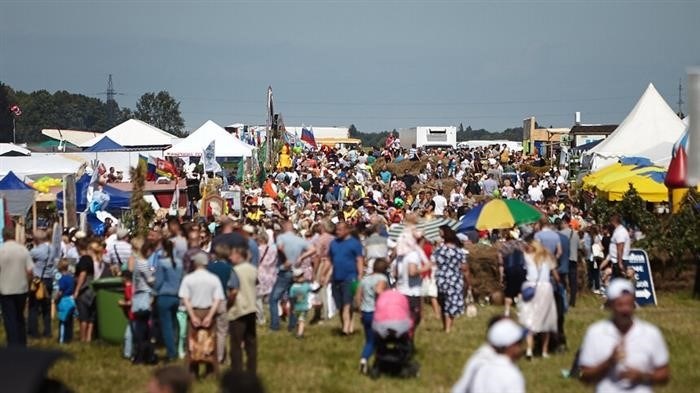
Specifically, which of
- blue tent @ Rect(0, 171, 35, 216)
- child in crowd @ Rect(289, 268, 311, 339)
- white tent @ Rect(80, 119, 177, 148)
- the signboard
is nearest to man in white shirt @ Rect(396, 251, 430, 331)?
child in crowd @ Rect(289, 268, 311, 339)

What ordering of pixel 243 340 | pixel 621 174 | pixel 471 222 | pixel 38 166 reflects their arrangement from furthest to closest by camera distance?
pixel 38 166, pixel 621 174, pixel 471 222, pixel 243 340

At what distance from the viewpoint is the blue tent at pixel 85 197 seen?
89.1ft

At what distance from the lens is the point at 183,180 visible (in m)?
33.6

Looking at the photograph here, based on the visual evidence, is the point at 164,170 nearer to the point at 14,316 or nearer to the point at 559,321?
the point at 14,316

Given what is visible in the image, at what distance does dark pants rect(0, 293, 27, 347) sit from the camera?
1497cm

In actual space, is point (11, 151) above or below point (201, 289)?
above

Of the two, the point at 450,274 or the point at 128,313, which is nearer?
the point at 128,313

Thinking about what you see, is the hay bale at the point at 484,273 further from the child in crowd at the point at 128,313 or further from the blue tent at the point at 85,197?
the blue tent at the point at 85,197

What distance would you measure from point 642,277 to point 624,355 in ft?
45.0

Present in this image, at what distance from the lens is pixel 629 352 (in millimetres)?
7516

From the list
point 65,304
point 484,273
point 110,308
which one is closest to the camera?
point 110,308

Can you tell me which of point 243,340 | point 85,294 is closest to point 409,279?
point 243,340

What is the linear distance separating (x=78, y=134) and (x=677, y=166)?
6575 cm

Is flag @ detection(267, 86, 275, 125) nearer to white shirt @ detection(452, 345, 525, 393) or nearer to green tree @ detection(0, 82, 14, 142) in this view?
white shirt @ detection(452, 345, 525, 393)
